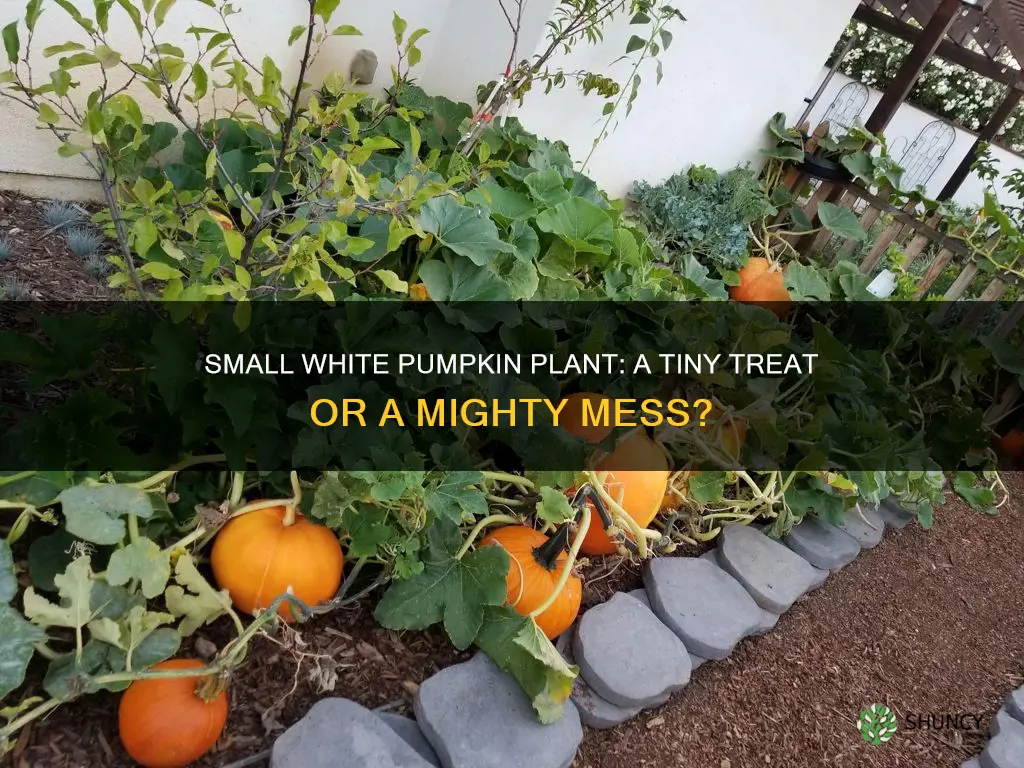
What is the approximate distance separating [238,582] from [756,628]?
4.33 feet

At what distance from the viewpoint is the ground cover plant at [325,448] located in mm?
1126

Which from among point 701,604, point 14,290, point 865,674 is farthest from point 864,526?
point 14,290

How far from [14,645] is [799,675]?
5.69ft

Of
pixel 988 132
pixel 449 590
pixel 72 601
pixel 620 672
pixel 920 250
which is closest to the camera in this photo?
pixel 72 601

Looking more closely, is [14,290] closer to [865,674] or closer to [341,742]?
[341,742]

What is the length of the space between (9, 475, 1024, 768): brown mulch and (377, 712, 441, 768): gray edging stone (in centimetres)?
4

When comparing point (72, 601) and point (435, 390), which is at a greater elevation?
point (435, 390)

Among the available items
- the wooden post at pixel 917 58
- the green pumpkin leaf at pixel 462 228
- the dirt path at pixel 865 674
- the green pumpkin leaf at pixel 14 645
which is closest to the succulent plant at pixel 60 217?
the green pumpkin leaf at pixel 462 228

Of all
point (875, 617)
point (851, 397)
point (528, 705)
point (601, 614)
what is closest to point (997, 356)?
point (851, 397)

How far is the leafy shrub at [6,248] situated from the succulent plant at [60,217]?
144 millimetres

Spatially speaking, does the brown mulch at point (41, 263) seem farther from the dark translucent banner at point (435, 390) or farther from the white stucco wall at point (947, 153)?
the white stucco wall at point (947, 153)

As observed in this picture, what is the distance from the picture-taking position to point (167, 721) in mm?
1070

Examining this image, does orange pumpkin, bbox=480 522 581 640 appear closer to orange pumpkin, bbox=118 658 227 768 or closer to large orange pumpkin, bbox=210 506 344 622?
large orange pumpkin, bbox=210 506 344 622

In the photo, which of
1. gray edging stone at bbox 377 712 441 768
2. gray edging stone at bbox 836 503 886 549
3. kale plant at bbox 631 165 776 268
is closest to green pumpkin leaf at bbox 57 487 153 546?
gray edging stone at bbox 377 712 441 768
